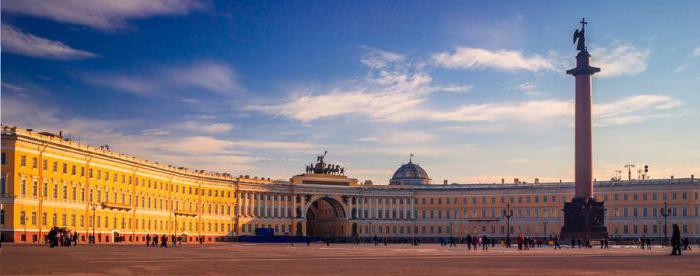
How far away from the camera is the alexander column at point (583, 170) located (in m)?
86.2

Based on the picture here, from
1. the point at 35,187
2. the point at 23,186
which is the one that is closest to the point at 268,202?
the point at 35,187

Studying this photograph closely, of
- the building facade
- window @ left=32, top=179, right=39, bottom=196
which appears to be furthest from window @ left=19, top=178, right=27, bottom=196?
window @ left=32, top=179, right=39, bottom=196

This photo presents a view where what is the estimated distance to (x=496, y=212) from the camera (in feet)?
507

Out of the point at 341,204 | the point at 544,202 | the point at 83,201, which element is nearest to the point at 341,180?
the point at 341,204

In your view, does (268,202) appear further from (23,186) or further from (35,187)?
(23,186)

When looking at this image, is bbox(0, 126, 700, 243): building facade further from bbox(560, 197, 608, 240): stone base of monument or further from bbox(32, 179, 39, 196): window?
bbox(560, 197, 608, 240): stone base of monument

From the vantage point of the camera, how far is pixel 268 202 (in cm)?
15350

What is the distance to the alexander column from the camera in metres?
86.2

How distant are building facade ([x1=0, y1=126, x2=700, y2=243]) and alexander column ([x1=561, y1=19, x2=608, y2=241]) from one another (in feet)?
75.6

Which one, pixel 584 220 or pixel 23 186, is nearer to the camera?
pixel 23 186

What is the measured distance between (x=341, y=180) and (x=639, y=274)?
13432cm

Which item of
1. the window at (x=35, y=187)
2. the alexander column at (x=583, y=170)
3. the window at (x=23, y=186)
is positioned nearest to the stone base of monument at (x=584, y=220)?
the alexander column at (x=583, y=170)

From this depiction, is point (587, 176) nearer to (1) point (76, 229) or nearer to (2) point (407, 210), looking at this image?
(1) point (76, 229)

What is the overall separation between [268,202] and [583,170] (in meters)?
77.4
